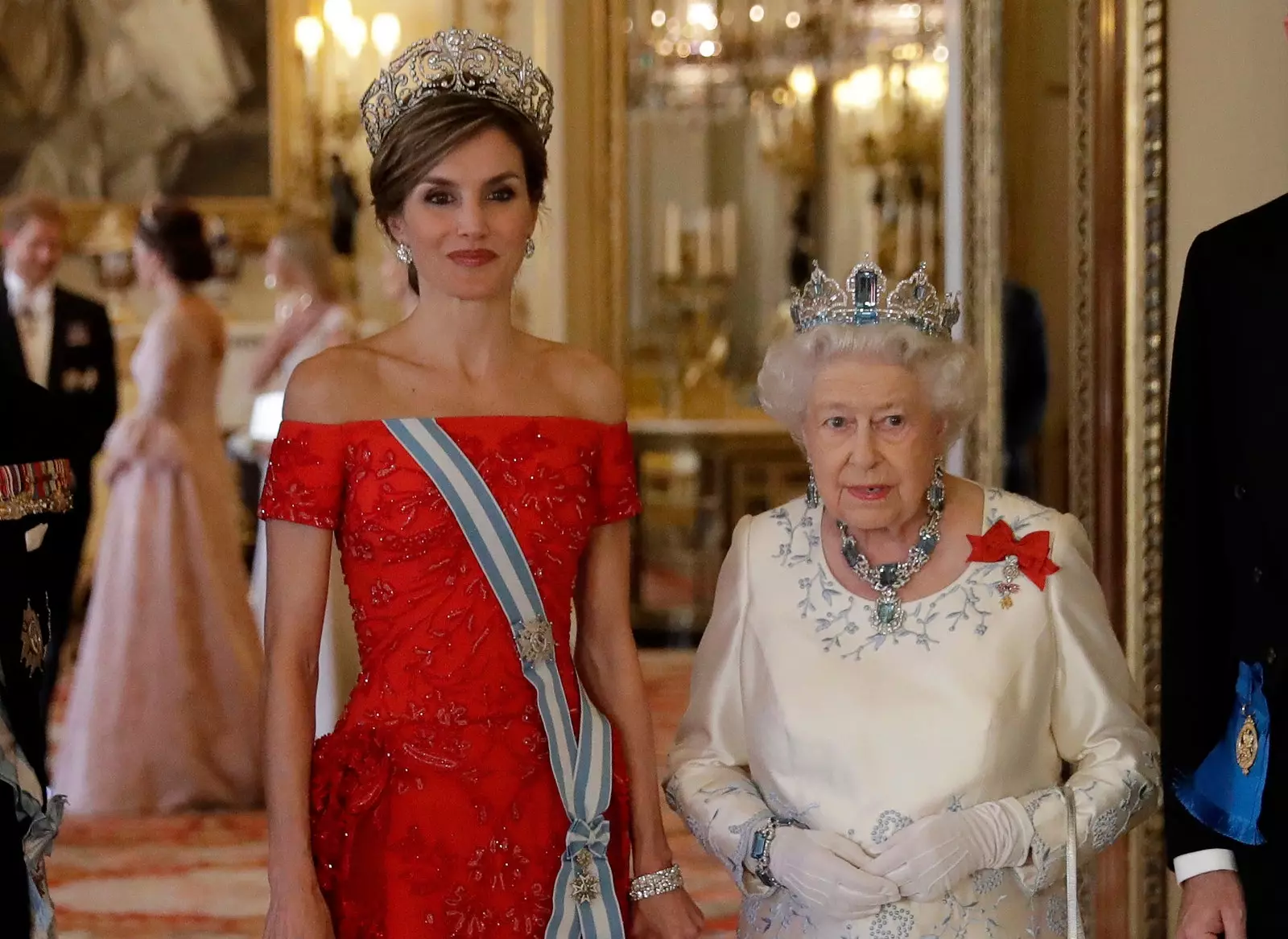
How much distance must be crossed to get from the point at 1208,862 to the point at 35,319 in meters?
4.50

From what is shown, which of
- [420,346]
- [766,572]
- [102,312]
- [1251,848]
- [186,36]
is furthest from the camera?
[186,36]

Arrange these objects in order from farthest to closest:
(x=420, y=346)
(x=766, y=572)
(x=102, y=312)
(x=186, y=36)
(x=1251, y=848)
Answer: (x=186, y=36), (x=102, y=312), (x=766, y=572), (x=420, y=346), (x=1251, y=848)

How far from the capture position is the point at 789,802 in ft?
7.70

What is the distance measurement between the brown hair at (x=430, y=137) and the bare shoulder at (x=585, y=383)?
25 centimetres

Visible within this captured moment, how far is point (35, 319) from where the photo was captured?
556 centimetres

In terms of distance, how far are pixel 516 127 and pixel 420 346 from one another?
1.04ft

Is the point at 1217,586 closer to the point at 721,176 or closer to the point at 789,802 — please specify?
the point at 789,802

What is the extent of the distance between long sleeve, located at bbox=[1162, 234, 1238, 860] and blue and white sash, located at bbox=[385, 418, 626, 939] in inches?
29.4

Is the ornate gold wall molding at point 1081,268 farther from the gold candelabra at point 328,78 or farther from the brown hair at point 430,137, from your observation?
the gold candelabra at point 328,78

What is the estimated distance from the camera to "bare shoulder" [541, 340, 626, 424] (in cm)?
229

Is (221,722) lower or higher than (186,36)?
lower

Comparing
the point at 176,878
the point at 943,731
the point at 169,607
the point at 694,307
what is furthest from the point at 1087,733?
the point at 694,307

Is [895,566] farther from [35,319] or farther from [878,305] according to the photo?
[35,319]

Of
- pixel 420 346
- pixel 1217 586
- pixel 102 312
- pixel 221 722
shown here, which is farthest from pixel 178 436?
pixel 1217 586
